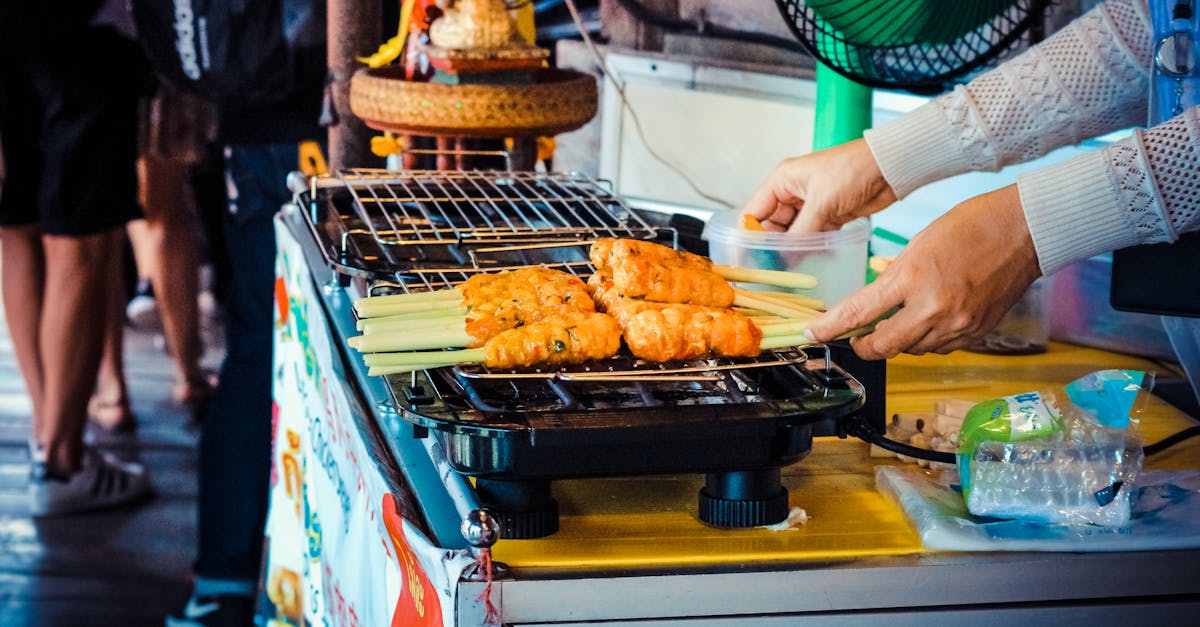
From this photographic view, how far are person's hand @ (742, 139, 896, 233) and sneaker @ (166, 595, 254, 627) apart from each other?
1.92 metres

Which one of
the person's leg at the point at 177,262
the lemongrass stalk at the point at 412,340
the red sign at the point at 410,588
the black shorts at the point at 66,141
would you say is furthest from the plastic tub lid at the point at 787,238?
the person's leg at the point at 177,262

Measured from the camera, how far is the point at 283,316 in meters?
2.51

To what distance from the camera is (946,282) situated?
4.79 feet

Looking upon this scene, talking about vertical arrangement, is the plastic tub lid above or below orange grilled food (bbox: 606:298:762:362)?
above

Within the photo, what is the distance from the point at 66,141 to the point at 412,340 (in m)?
3.15

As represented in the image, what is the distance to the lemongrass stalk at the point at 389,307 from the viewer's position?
1487 millimetres

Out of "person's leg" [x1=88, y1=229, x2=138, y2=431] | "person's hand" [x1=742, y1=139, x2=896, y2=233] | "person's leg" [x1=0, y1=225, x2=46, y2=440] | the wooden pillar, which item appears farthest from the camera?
"person's leg" [x1=88, y1=229, x2=138, y2=431]

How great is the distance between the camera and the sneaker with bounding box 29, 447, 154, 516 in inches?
161

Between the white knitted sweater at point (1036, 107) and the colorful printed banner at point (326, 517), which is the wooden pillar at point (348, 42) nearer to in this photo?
the colorful printed banner at point (326, 517)

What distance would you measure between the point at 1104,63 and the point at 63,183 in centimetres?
337

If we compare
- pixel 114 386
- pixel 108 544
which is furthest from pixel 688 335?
pixel 114 386

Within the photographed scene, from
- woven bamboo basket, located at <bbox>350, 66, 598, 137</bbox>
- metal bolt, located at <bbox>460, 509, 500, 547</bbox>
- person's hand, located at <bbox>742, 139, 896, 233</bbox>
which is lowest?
metal bolt, located at <bbox>460, 509, 500, 547</bbox>

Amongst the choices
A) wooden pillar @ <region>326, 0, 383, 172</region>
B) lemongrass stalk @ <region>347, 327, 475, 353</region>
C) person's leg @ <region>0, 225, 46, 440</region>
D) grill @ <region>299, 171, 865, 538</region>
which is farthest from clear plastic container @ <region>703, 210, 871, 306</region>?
person's leg @ <region>0, 225, 46, 440</region>

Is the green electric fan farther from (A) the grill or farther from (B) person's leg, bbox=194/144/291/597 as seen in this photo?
(B) person's leg, bbox=194/144/291/597
